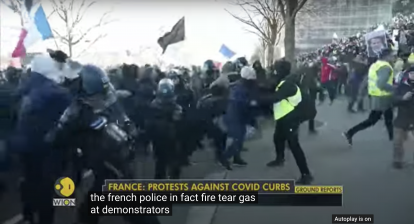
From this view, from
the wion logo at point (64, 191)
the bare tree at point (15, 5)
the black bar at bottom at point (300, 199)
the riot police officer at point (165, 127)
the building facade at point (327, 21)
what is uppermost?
the bare tree at point (15, 5)

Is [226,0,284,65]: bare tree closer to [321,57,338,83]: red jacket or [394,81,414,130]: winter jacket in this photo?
[321,57,338,83]: red jacket

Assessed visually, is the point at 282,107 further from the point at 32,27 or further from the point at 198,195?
the point at 32,27

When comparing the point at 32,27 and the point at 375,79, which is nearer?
the point at 32,27

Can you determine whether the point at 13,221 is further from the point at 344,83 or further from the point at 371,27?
the point at 371,27

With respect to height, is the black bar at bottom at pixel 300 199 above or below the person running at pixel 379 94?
below

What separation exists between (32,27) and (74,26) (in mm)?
201

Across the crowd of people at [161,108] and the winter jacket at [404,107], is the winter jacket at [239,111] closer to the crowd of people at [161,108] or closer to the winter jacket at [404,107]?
the crowd of people at [161,108]

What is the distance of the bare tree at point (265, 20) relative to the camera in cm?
230

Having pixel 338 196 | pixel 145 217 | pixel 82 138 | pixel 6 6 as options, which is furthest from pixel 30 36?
pixel 338 196

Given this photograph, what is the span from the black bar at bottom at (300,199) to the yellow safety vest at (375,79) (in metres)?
0.58

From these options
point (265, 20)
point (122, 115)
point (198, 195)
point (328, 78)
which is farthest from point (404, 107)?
point (122, 115)

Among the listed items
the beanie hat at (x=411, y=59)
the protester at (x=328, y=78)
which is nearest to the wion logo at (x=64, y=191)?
the protester at (x=328, y=78)

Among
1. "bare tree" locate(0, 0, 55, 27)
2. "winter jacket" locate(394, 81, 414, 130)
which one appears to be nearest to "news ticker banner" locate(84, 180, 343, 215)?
"winter jacket" locate(394, 81, 414, 130)

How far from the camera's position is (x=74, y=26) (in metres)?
2.29
